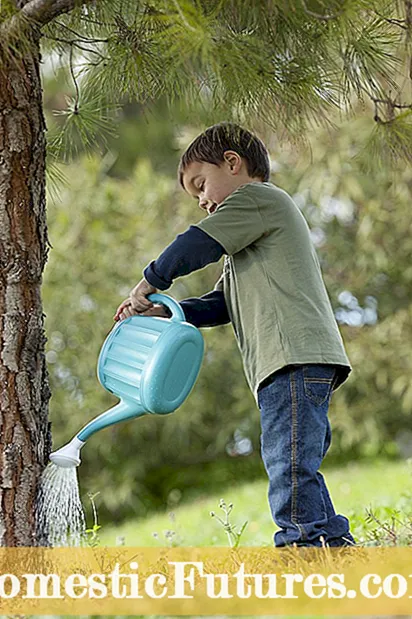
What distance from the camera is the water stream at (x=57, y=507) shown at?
6.10ft

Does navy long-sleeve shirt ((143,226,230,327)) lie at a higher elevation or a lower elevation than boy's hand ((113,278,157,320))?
higher

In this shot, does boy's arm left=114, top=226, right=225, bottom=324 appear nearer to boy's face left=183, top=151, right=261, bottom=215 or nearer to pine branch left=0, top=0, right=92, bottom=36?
boy's face left=183, top=151, right=261, bottom=215

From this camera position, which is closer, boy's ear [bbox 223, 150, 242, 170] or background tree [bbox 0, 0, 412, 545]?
background tree [bbox 0, 0, 412, 545]

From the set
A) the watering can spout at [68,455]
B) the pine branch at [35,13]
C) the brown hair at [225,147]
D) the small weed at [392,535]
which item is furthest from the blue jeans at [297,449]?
the pine branch at [35,13]

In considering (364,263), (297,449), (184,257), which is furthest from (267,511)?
(364,263)

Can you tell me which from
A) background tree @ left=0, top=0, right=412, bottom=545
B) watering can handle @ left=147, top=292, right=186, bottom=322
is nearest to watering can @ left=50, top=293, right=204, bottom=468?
watering can handle @ left=147, top=292, right=186, bottom=322

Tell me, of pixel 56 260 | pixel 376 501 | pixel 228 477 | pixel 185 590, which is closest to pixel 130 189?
pixel 56 260

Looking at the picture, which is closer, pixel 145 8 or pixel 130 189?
pixel 145 8

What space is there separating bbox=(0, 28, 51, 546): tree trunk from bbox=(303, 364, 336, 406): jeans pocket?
0.59 m

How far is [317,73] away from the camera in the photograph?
73.1 inches

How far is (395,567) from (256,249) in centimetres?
76

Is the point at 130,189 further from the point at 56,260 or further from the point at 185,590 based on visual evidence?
the point at 185,590

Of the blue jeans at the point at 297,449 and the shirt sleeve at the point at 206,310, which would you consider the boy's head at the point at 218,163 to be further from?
the blue jeans at the point at 297,449

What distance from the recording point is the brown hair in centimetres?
199
